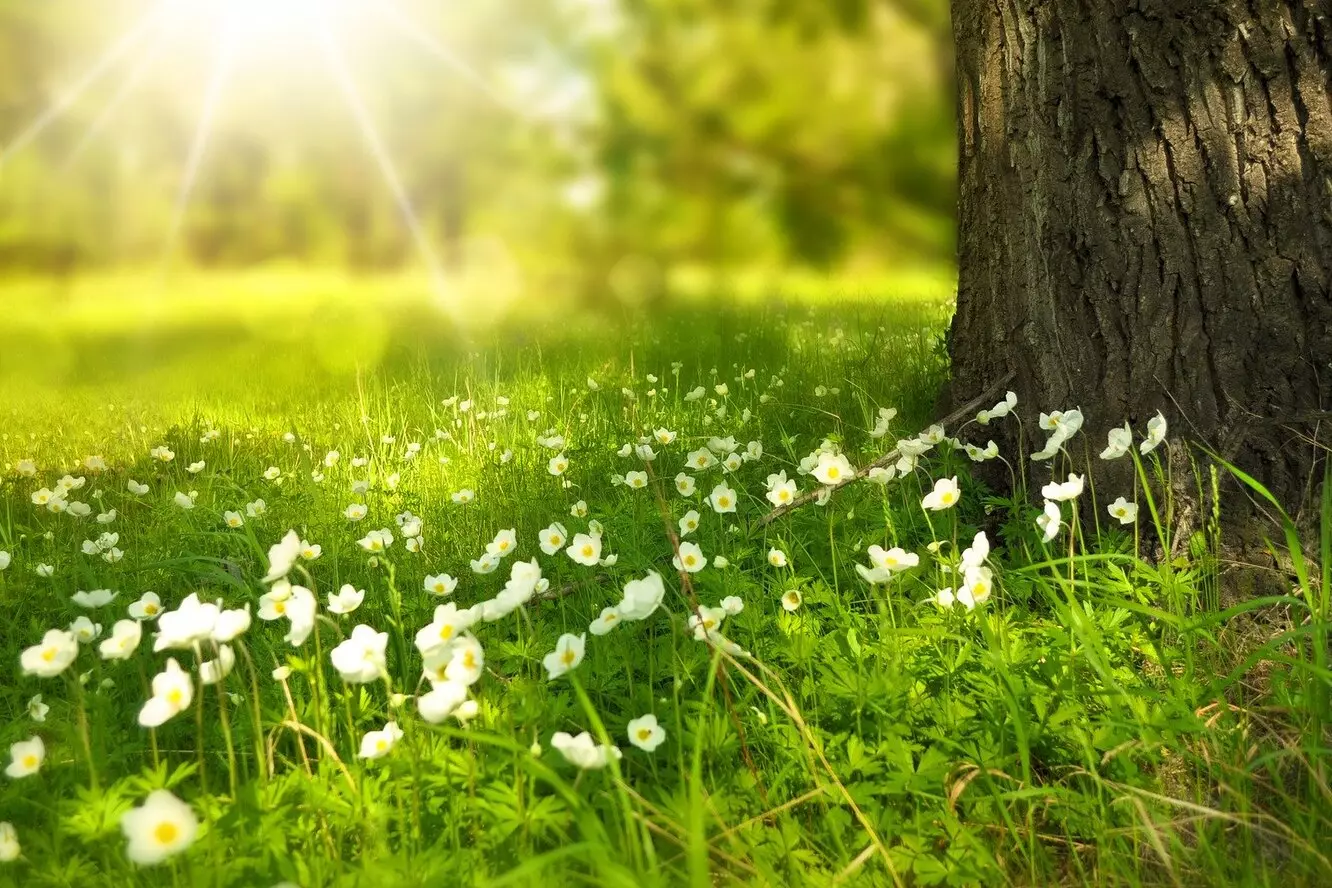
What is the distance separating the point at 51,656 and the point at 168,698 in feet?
0.79

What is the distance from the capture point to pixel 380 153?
633cm

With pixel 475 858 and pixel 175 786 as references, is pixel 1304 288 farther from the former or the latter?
pixel 175 786

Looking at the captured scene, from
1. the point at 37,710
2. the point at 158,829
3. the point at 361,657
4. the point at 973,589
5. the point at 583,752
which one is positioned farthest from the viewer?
the point at 37,710

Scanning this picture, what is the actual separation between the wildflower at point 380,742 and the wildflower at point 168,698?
0.27 meters

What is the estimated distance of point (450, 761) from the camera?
4.69ft

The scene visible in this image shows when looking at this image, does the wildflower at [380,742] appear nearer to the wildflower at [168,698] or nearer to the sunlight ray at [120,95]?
the wildflower at [168,698]

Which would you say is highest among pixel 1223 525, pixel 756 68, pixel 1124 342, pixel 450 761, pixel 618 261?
pixel 756 68

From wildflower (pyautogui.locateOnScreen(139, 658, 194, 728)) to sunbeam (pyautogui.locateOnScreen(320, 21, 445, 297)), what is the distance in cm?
454

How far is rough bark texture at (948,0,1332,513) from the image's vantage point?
1925 millimetres

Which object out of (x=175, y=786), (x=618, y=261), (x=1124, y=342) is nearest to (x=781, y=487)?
(x=1124, y=342)

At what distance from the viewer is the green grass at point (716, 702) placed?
1.27 metres

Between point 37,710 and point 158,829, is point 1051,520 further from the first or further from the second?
point 37,710

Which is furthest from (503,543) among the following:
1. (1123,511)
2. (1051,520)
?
(1123,511)

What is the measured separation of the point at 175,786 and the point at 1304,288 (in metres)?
2.45
